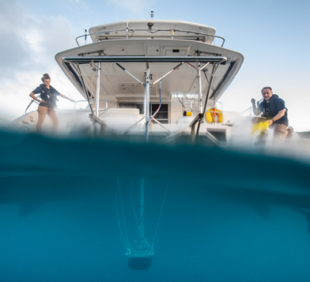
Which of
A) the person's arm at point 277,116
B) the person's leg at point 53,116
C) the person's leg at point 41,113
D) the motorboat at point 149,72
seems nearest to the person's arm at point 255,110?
the person's arm at point 277,116

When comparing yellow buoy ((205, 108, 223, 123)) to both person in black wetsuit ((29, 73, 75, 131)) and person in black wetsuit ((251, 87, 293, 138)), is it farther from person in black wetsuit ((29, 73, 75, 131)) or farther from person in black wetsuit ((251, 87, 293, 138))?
person in black wetsuit ((29, 73, 75, 131))

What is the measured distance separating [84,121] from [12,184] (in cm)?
578

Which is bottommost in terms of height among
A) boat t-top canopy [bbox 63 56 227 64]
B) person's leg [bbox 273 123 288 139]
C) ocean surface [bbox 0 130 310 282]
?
ocean surface [bbox 0 130 310 282]

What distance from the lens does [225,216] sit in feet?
29.3

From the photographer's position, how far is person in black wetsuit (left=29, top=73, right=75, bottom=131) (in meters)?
3.95

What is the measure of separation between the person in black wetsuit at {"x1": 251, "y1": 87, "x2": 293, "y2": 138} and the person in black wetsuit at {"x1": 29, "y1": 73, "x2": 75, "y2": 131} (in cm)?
453

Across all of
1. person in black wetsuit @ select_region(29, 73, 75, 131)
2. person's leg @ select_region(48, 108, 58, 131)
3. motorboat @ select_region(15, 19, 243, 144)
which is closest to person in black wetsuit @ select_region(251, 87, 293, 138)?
motorboat @ select_region(15, 19, 243, 144)

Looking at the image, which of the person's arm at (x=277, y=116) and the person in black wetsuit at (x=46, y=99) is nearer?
the person's arm at (x=277, y=116)

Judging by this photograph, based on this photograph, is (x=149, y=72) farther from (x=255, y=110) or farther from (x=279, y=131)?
(x=279, y=131)

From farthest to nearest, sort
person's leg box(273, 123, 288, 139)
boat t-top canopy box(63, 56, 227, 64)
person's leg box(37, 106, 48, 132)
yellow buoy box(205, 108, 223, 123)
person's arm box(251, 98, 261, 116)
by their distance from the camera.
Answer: yellow buoy box(205, 108, 223, 123)
person's arm box(251, 98, 261, 116)
person's leg box(37, 106, 48, 132)
boat t-top canopy box(63, 56, 227, 64)
person's leg box(273, 123, 288, 139)

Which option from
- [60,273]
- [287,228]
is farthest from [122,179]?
[60,273]

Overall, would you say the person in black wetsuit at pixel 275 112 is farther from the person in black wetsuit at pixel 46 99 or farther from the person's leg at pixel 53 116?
the person in black wetsuit at pixel 46 99

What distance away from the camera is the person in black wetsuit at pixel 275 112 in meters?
3.61

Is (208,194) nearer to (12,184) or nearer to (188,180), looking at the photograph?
(188,180)
